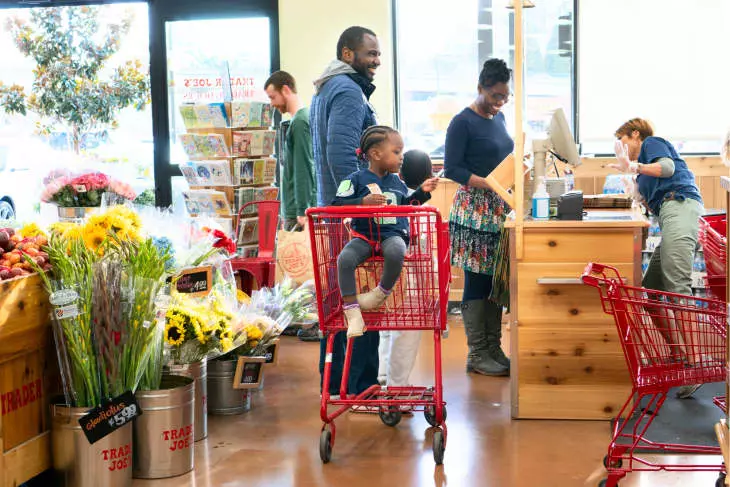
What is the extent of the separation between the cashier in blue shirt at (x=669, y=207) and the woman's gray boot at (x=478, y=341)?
0.90 m

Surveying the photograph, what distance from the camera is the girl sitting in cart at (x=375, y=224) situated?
12.5 ft

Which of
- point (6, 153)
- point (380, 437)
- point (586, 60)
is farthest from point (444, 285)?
point (6, 153)

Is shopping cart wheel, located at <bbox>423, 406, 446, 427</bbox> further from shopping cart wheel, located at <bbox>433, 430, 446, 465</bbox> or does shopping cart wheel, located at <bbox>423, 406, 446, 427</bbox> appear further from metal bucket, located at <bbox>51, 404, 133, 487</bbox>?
metal bucket, located at <bbox>51, 404, 133, 487</bbox>

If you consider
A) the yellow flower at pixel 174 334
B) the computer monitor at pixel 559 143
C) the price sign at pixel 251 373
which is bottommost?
the price sign at pixel 251 373

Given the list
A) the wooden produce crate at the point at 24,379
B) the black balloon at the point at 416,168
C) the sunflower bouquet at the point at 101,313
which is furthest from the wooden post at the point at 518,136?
the wooden produce crate at the point at 24,379

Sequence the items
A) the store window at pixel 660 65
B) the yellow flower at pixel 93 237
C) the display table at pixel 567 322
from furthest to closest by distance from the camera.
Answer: the store window at pixel 660 65 → the display table at pixel 567 322 → the yellow flower at pixel 93 237

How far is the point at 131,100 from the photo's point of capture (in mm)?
9062

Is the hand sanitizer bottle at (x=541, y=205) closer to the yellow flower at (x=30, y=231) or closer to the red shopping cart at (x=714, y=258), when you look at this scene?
the red shopping cart at (x=714, y=258)

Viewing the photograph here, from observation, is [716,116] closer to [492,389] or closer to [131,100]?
[492,389]

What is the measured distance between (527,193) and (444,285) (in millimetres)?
1174

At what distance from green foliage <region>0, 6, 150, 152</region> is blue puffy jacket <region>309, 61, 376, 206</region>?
16.2ft

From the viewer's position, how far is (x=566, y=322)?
4.22 m

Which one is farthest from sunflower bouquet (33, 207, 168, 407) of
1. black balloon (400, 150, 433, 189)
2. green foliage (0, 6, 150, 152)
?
green foliage (0, 6, 150, 152)

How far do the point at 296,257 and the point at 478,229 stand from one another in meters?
1.93
